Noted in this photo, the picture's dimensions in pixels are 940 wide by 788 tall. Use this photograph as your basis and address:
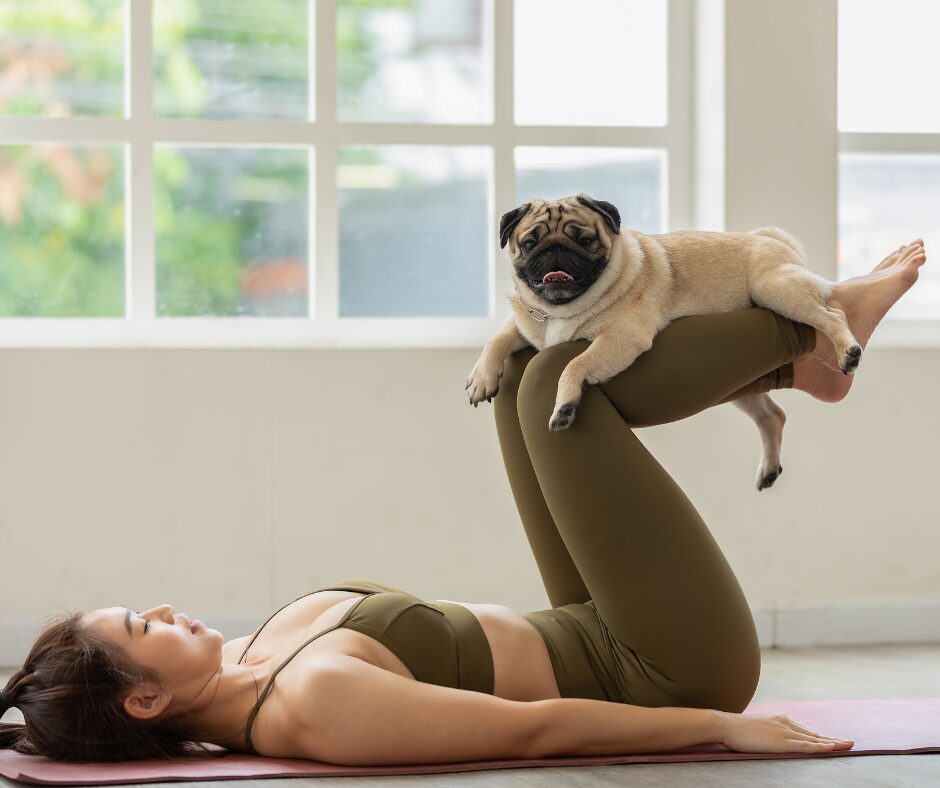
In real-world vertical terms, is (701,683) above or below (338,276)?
below

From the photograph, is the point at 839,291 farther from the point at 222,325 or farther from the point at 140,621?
the point at 222,325

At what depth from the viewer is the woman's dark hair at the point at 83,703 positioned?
1593mm

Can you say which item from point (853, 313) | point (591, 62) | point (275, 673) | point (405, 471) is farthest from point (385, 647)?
point (591, 62)

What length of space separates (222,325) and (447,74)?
3.46 feet

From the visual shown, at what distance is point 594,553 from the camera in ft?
5.64

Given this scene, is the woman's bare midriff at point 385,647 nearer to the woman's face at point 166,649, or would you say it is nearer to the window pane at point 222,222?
the woman's face at point 166,649

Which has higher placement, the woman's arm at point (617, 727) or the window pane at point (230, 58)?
the window pane at point (230, 58)

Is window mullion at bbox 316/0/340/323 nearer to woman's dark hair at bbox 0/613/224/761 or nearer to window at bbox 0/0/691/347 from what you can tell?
window at bbox 0/0/691/347

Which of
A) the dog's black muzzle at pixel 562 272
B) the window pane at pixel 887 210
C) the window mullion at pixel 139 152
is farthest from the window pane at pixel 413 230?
the dog's black muzzle at pixel 562 272

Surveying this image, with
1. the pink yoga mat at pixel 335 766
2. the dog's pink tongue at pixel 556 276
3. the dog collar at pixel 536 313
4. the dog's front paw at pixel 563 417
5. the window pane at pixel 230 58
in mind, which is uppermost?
the window pane at pixel 230 58

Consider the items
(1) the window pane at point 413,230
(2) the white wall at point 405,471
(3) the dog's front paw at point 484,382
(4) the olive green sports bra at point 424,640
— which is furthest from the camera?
(1) the window pane at point 413,230

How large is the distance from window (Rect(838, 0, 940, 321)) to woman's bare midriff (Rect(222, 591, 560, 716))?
7.52 ft

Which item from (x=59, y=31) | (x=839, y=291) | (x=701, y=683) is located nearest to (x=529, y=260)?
(x=839, y=291)

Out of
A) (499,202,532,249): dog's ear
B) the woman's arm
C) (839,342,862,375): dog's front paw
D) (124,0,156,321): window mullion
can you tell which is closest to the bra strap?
the woman's arm
